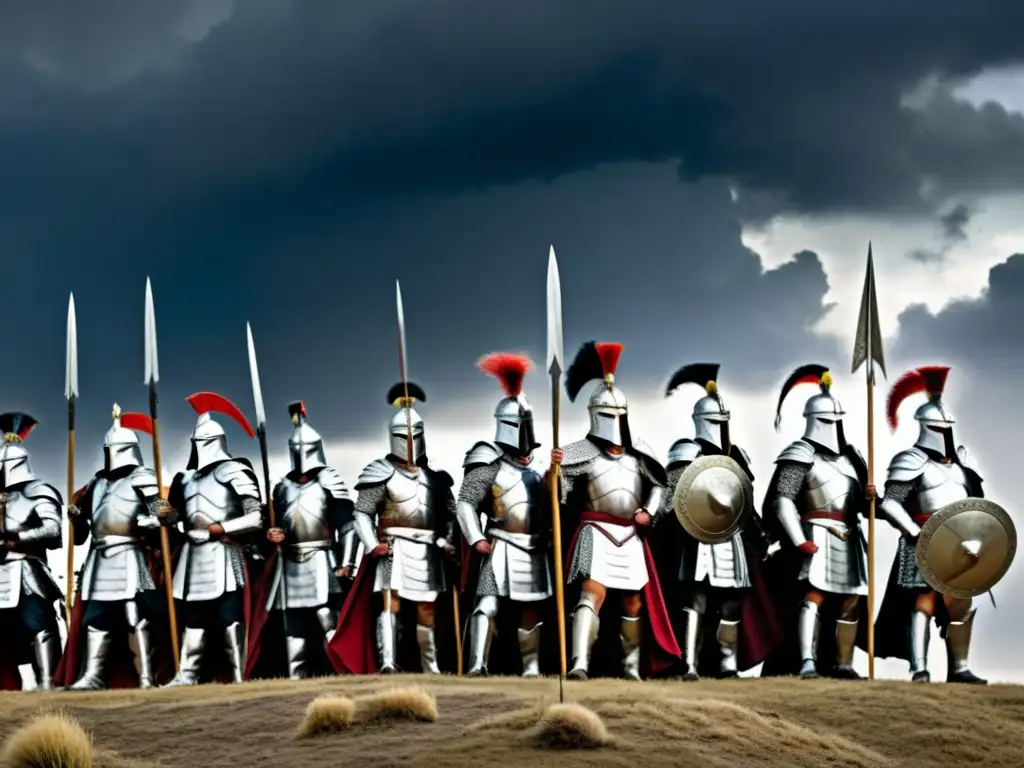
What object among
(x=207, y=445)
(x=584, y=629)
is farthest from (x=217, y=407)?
(x=584, y=629)

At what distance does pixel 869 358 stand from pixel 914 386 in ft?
2.05

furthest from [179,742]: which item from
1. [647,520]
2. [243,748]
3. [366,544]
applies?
[647,520]

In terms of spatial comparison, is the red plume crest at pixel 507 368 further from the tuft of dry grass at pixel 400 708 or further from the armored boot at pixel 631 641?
the tuft of dry grass at pixel 400 708

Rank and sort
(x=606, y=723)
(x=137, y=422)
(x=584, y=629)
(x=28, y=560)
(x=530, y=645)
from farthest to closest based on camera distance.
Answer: (x=137, y=422), (x=28, y=560), (x=530, y=645), (x=584, y=629), (x=606, y=723)

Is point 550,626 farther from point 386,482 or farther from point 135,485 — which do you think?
point 135,485

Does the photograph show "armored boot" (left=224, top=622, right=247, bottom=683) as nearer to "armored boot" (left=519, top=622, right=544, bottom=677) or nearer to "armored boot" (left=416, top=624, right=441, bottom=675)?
"armored boot" (left=416, top=624, right=441, bottom=675)

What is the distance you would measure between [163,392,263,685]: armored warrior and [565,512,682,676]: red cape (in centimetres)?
348

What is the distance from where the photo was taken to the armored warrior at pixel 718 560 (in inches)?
792

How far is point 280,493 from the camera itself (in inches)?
841

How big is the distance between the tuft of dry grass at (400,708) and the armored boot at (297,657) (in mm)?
3955

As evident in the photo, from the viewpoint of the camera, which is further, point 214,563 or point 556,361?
point 214,563

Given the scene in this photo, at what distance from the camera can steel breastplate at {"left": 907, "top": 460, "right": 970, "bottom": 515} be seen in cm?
2042

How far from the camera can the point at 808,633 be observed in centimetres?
2027

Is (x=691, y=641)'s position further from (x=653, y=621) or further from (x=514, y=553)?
(x=514, y=553)
